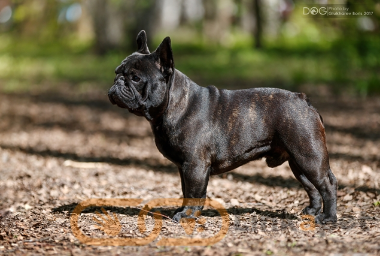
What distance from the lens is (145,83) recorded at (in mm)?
4676

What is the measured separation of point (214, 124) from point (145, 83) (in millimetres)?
804

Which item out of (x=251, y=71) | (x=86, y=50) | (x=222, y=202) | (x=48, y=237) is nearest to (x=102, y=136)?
(x=222, y=202)

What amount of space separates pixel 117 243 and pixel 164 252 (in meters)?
A: 0.51

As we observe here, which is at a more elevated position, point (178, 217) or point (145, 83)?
point (145, 83)

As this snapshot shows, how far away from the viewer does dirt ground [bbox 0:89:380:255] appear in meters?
4.41

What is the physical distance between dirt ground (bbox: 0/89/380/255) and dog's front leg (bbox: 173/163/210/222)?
0.22m

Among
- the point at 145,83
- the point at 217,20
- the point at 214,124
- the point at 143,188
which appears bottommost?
the point at 143,188

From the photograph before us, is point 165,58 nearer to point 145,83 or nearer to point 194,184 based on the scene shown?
point 145,83

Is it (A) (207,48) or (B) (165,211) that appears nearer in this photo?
(B) (165,211)

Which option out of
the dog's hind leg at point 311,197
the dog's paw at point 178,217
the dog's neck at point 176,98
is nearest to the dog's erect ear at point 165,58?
the dog's neck at point 176,98

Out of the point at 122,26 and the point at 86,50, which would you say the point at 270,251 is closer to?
the point at 122,26

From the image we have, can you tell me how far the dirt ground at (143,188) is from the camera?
441 cm

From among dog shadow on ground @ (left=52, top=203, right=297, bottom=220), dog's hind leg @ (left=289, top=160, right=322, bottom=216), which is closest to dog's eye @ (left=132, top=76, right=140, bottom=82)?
dog shadow on ground @ (left=52, top=203, right=297, bottom=220)

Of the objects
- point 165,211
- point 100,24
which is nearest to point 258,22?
point 100,24
